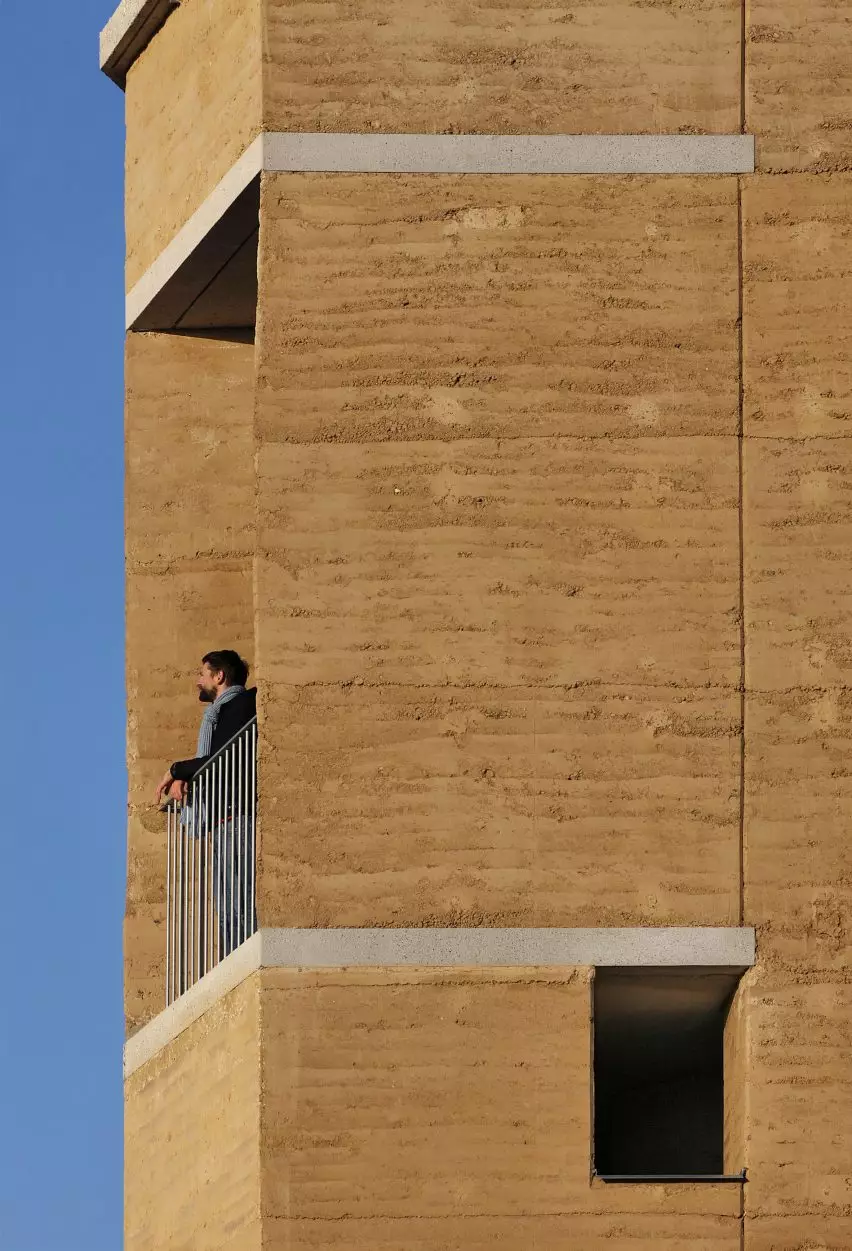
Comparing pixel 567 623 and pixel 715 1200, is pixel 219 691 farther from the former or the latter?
pixel 715 1200

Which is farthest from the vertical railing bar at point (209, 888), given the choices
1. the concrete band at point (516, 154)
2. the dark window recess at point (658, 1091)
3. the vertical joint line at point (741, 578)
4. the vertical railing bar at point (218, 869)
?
the concrete band at point (516, 154)

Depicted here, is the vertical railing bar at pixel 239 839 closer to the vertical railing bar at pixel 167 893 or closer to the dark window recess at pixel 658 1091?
the vertical railing bar at pixel 167 893

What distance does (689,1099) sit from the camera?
25.8 meters

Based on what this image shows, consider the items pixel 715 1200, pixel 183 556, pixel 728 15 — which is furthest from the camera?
pixel 183 556

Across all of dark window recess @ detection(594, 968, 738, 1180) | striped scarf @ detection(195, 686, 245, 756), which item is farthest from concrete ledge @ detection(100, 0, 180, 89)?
dark window recess @ detection(594, 968, 738, 1180)

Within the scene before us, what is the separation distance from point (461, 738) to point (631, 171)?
12.6ft

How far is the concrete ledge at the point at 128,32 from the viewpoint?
25.3m

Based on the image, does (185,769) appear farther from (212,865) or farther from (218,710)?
(212,865)

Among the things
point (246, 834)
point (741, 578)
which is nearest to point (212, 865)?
point (246, 834)

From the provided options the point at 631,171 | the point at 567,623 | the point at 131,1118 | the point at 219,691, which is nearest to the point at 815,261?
the point at 631,171

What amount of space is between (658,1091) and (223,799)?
4.40m

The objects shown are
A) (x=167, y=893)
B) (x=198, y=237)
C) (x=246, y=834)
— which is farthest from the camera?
(x=167, y=893)

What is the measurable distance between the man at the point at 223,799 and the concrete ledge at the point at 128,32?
4.66 m

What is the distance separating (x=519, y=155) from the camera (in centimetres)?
2314
